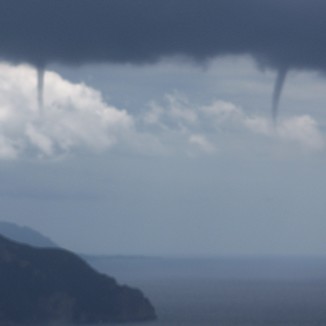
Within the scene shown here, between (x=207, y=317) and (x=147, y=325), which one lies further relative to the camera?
(x=207, y=317)

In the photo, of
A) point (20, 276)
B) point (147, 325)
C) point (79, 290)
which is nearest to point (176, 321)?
point (147, 325)

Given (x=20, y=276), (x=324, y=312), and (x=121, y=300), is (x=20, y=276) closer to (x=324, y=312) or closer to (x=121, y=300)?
(x=121, y=300)

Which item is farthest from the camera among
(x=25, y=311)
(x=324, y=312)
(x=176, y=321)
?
(x=324, y=312)

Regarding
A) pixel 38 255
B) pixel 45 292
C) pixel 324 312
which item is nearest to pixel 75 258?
pixel 38 255

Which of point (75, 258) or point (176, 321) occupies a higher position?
point (75, 258)

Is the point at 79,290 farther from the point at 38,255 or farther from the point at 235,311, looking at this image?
the point at 235,311

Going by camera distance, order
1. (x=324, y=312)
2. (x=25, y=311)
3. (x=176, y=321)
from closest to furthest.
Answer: (x=25, y=311)
(x=176, y=321)
(x=324, y=312)
